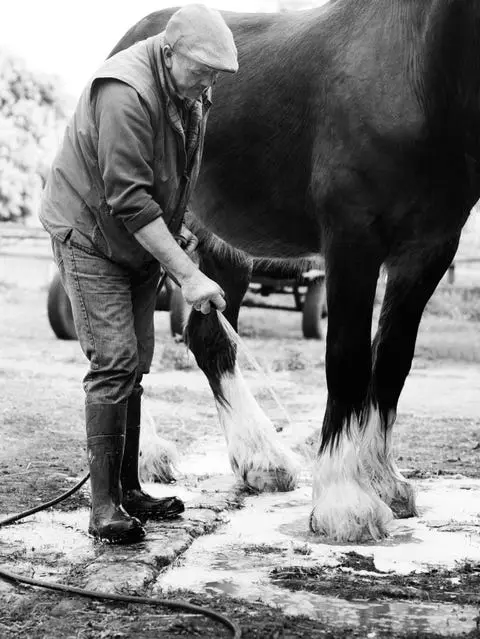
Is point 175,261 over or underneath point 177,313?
over

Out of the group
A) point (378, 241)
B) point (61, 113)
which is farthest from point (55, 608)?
point (61, 113)

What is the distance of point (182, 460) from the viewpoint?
5.46 metres

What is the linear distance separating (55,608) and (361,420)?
1.57 metres

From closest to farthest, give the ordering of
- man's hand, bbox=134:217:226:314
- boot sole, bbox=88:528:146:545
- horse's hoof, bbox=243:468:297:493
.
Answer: man's hand, bbox=134:217:226:314 < boot sole, bbox=88:528:146:545 < horse's hoof, bbox=243:468:297:493

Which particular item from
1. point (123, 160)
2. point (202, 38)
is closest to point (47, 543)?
point (123, 160)

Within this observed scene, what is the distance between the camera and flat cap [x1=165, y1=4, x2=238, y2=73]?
3387mm

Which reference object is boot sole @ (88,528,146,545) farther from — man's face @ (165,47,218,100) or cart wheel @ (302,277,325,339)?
cart wheel @ (302,277,325,339)

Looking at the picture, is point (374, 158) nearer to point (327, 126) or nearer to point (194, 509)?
point (327, 126)

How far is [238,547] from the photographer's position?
12.5 feet

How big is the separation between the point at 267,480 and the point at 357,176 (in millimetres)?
1545

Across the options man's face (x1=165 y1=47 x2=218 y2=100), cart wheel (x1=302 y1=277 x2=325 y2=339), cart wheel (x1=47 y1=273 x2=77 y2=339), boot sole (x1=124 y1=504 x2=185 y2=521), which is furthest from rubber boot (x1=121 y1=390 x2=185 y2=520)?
cart wheel (x1=302 y1=277 x2=325 y2=339)

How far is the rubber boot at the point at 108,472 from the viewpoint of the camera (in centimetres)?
369

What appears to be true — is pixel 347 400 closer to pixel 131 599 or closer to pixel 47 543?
pixel 47 543

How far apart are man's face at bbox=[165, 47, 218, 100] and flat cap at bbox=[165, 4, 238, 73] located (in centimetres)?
3
